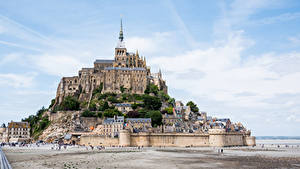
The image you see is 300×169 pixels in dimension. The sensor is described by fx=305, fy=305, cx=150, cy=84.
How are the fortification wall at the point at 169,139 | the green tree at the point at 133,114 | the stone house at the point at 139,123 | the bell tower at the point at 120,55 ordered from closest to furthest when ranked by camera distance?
the fortification wall at the point at 169,139 < the stone house at the point at 139,123 < the green tree at the point at 133,114 < the bell tower at the point at 120,55

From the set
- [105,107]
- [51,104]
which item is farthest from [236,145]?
[51,104]

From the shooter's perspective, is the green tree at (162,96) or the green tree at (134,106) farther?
the green tree at (162,96)

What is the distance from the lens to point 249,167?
97.3 ft

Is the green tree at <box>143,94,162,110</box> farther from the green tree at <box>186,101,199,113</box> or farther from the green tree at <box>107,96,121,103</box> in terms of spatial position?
the green tree at <box>186,101,199,113</box>

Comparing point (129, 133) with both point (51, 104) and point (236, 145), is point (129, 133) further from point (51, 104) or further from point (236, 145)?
point (51, 104)

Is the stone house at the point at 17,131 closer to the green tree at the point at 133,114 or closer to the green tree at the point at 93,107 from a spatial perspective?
the green tree at the point at 93,107

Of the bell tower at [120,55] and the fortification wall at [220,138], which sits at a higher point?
the bell tower at [120,55]

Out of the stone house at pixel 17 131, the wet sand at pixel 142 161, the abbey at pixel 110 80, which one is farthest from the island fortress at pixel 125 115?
the wet sand at pixel 142 161

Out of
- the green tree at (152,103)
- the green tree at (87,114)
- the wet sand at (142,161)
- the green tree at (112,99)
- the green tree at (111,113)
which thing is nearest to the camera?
the wet sand at (142,161)

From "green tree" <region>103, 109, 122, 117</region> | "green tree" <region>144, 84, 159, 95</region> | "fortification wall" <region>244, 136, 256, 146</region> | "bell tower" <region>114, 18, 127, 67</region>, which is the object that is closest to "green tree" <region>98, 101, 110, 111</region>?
"green tree" <region>103, 109, 122, 117</region>

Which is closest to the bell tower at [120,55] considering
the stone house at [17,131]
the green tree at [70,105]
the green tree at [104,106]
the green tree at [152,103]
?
the green tree at [70,105]

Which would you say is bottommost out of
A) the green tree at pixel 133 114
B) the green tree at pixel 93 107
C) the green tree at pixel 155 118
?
the green tree at pixel 155 118

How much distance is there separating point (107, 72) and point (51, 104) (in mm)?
19906

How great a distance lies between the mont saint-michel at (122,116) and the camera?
62062 millimetres
